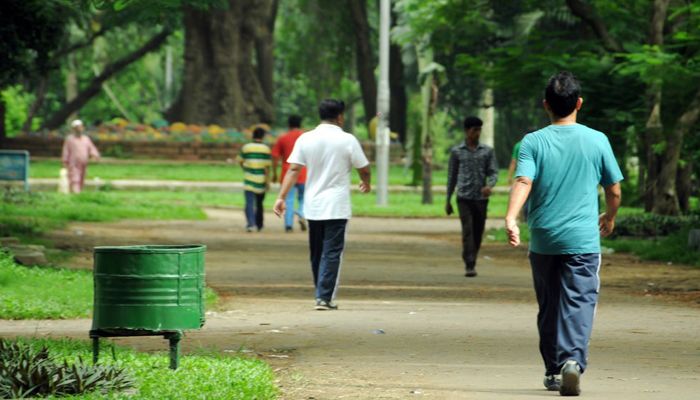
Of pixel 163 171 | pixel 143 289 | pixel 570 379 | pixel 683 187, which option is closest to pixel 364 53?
pixel 163 171

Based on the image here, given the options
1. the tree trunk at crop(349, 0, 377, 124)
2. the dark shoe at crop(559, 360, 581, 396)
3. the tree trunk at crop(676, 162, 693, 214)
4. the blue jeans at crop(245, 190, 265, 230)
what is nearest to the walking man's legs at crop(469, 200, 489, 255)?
the blue jeans at crop(245, 190, 265, 230)

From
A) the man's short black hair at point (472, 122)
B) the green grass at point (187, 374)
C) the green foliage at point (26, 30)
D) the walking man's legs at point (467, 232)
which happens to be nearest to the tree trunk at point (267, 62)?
the green foliage at point (26, 30)

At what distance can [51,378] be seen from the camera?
833cm

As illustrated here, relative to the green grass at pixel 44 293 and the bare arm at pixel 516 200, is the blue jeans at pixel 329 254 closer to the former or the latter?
the green grass at pixel 44 293

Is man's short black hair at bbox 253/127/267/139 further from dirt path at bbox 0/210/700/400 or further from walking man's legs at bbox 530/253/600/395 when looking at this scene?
walking man's legs at bbox 530/253/600/395

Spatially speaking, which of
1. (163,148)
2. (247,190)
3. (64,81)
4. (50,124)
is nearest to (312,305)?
(247,190)

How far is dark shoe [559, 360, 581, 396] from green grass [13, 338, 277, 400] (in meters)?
1.62

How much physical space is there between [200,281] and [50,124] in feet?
181

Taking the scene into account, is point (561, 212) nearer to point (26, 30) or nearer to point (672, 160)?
point (26, 30)

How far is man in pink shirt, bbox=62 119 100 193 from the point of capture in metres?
34.9

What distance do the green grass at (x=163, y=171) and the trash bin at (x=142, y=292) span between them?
34.8 m

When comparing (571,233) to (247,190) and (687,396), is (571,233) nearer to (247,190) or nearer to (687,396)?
(687,396)

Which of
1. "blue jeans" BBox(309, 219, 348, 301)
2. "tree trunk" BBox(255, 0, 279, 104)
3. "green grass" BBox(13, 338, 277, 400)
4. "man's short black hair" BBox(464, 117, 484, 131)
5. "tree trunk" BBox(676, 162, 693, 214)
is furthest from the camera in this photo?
"tree trunk" BBox(255, 0, 279, 104)

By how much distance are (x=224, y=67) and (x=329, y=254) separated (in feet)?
128
